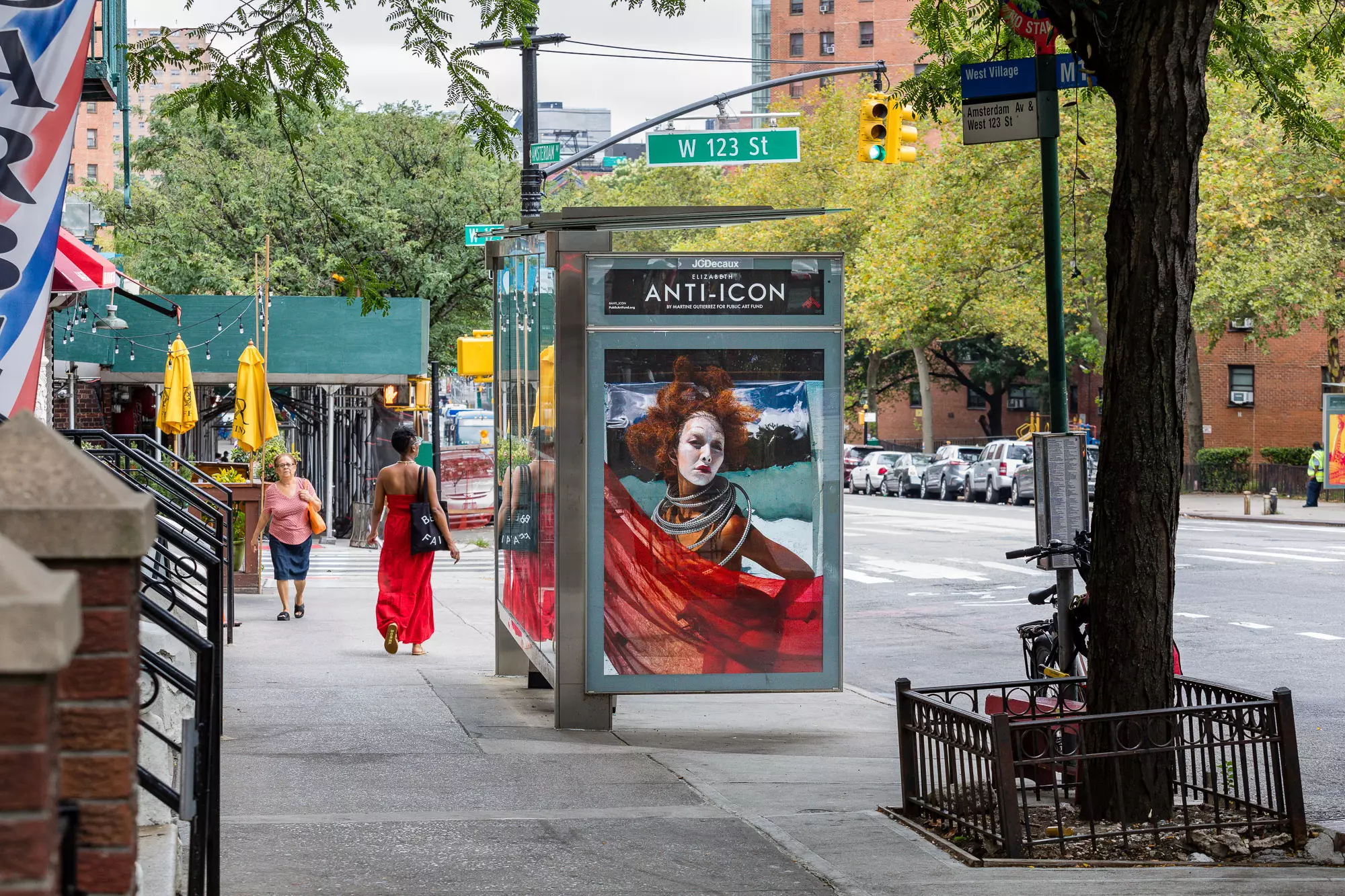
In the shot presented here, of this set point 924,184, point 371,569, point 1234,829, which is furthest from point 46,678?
point 924,184

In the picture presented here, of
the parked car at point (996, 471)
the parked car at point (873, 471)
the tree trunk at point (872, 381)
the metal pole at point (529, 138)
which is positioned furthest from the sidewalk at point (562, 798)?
the tree trunk at point (872, 381)

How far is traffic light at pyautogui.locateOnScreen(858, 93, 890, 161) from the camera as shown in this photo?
850 inches

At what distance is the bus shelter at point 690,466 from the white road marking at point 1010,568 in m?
12.5

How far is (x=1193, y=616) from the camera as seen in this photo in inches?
632

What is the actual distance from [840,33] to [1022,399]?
117ft

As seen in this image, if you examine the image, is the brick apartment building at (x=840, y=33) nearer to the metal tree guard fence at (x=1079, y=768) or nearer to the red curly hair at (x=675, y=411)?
the red curly hair at (x=675, y=411)

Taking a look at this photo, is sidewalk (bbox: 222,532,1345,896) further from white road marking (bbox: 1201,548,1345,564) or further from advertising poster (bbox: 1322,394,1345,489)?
advertising poster (bbox: 1322,394,1345,489)

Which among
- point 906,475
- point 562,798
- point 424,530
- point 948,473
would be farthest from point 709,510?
point 906,475

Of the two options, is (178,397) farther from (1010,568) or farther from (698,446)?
(698,446)

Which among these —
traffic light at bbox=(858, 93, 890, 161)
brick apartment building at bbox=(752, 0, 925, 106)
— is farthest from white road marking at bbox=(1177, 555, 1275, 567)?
brick apartment building at bbox=(752, 0, 925, 106)

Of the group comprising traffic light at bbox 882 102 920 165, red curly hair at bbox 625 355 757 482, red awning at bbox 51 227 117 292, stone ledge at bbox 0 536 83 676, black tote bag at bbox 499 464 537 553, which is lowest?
black tote bag at bbox 499 464 537 553

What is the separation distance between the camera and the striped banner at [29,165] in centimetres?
607

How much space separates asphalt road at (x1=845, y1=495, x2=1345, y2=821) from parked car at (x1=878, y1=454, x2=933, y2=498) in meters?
22.7

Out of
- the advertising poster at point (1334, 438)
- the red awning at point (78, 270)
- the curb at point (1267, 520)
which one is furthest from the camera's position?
the advertising poster at point (1334, 438)
